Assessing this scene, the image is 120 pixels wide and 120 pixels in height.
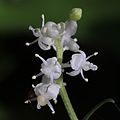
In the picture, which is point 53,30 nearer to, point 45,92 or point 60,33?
point 60,33

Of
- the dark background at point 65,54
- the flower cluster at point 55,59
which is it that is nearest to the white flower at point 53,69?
the flower cluster at point 55,59

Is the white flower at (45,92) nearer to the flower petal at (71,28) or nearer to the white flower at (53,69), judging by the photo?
the white flower at (53,69)

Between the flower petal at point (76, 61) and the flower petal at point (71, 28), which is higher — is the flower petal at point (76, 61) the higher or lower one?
the lower one

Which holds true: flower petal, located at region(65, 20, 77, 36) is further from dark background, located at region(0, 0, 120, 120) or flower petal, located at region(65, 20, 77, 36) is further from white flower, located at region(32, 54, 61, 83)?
dark background, located at region(0, 0, 120, 120)

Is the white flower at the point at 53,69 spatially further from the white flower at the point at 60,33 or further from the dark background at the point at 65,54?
the dark background at the point at 65,54

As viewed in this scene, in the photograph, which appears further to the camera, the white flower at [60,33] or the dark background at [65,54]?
the dark background at [65,54]

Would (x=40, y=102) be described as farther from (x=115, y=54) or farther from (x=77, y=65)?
(x=115, y=54)

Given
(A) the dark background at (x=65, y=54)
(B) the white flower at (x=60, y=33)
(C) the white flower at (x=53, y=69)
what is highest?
(A) the dark background at (x=65, y=54)

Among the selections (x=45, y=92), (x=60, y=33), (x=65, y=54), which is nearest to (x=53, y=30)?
(x=60, y=33)
